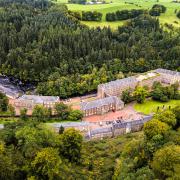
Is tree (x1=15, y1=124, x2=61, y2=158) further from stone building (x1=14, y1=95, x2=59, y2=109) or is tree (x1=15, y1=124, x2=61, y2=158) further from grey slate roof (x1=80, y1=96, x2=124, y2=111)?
grey slate roof (x1=80, y1=96, x2=124, y2=111)

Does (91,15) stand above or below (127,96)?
above

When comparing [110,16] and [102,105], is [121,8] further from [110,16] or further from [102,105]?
[102,105]

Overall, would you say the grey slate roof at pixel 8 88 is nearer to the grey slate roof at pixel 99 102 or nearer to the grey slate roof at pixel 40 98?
the grey slate roof at pixel 40 98

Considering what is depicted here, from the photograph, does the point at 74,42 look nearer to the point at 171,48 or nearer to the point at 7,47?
the point at 7,47

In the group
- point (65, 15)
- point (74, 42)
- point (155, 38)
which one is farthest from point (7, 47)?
point (155, 38)

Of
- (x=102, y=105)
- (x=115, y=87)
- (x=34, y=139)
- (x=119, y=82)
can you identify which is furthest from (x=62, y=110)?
(x=34, y=139)

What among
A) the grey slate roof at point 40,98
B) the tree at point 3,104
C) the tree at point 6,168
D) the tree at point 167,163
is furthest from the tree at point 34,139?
the grey slate roof at point 40,98

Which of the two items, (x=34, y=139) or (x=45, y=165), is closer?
(x=45, y=165)
